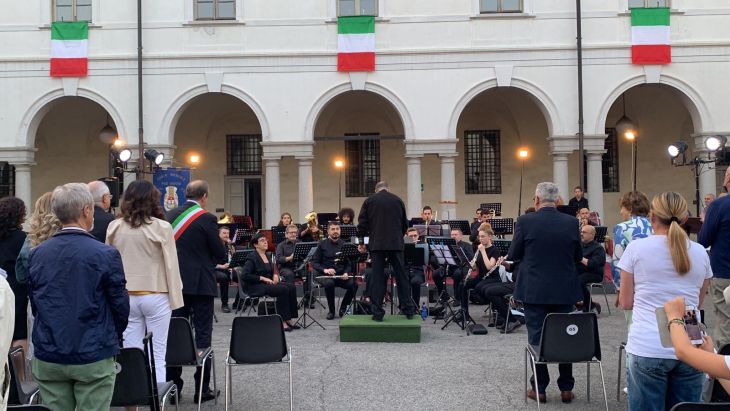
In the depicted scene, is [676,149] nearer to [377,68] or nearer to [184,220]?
[377,68]

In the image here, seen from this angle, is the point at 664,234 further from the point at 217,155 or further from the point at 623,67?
the point at 217,155

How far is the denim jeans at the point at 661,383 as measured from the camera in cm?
437

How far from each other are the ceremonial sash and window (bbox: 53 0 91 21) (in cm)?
1626

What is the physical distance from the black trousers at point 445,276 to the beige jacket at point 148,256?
710 cm

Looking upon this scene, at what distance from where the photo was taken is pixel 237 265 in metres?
13.2

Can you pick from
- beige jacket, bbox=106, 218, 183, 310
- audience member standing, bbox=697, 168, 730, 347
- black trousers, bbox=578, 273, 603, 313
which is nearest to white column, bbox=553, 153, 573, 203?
black trousers, bbox=578, 273, 603, 313

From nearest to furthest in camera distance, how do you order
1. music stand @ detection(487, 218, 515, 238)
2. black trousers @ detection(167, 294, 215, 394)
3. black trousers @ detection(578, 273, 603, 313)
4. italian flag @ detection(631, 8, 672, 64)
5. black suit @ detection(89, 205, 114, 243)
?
black suit @ detection(89, 205, 114, 243), black trousers @ detection(167, 294, 215, 394), black trousers @ detection(578, 273, 603, 313), music stand @ detection(487, 218, 515, 238), italian flag @ detection(631, 8, 672, 64)

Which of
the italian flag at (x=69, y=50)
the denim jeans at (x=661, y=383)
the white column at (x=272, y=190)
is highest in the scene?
the italian flag at (x=69, y=50)

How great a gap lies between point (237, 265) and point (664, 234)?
9514mm

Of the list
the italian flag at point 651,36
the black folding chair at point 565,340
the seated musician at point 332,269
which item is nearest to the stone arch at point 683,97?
the italian flag at point 651,36

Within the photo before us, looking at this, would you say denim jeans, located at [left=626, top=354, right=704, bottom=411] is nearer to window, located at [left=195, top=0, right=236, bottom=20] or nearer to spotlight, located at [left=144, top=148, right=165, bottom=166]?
spotlight, located at [left=144, top=148, right=165, bottom=166]

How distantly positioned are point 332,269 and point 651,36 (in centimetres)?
1244

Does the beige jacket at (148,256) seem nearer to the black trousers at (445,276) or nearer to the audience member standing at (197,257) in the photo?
the audience member standing at (197,257)

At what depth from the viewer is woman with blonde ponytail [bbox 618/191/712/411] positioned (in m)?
4.38
